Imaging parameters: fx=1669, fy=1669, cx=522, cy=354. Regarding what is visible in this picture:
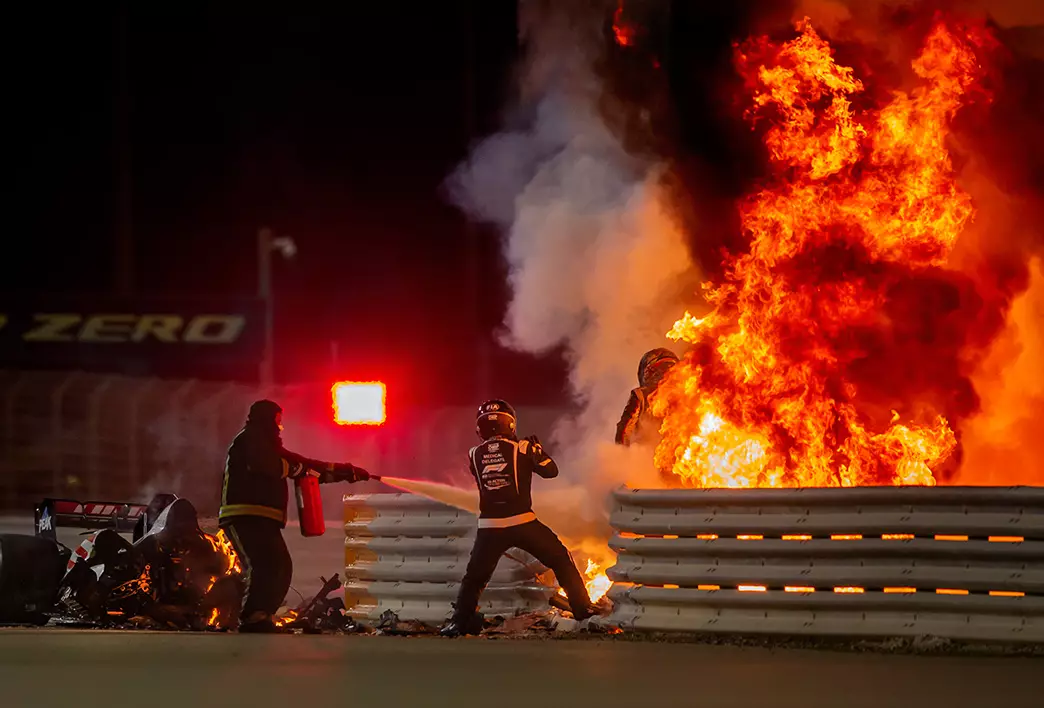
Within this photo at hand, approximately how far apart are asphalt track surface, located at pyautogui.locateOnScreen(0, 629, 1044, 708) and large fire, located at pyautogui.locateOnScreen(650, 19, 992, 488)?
388 centimetres

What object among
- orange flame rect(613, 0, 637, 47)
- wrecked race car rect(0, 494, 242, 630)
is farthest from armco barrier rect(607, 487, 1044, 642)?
orange flame rect(613, 0, 637, 47)

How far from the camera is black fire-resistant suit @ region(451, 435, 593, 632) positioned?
11.9 m

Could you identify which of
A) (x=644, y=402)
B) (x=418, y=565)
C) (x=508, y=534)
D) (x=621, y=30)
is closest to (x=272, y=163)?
(x=621, y=30)

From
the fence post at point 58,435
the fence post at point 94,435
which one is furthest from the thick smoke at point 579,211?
the fence post at point 58,435

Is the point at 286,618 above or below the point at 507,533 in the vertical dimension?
below

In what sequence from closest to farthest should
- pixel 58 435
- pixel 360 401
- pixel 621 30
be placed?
pixel 621 30
pixel 360 401
pixel 58 435

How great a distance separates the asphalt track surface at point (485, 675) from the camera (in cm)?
819

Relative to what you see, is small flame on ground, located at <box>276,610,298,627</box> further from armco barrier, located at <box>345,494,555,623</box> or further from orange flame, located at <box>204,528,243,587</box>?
armco barrier, located at <box>345,494,555,623</box>

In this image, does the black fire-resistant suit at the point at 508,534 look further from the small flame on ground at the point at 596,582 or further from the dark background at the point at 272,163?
the dark background at the point at 272,163

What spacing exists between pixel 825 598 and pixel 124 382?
626 inches

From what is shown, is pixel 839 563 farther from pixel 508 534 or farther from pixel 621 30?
pixel 621 30

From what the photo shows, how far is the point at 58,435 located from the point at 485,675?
1579 cm

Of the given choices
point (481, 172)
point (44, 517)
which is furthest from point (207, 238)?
point (44, 517)

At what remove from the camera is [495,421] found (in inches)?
480
